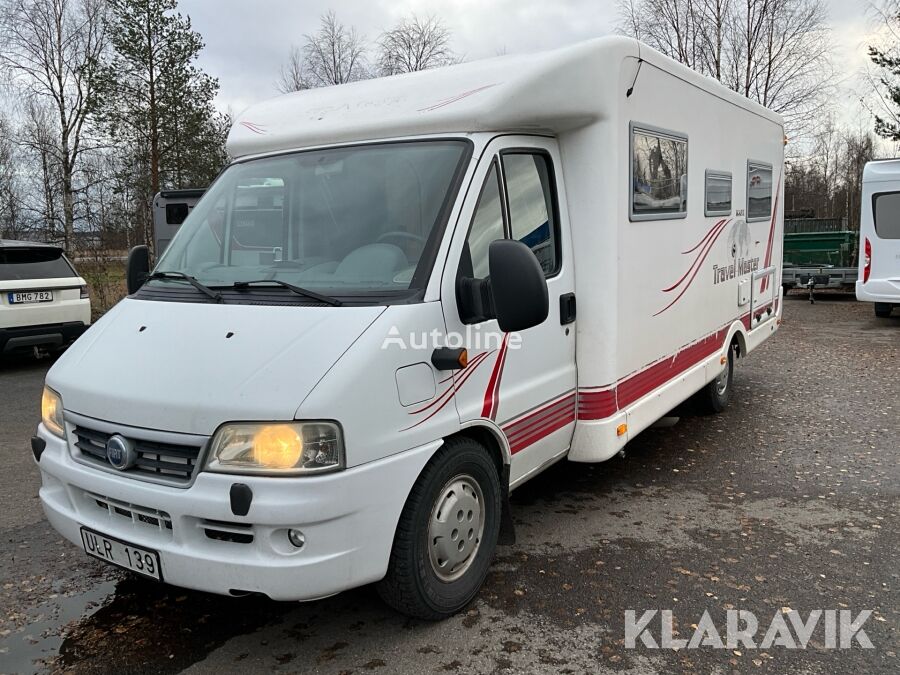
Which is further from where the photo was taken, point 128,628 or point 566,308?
point 566,308

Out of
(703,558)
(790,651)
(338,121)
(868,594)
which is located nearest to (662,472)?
(703,558)

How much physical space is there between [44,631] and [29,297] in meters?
7.36

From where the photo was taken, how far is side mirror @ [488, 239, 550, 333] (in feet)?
10.4

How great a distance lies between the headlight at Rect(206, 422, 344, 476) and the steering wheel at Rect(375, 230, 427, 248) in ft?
3.34

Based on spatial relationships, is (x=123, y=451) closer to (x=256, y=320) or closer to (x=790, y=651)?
(x=256, y=320)

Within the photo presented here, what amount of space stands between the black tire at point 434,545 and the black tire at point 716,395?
4.15 meters

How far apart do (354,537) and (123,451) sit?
3.35 ft

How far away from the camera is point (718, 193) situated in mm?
6203

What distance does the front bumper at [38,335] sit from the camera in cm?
941

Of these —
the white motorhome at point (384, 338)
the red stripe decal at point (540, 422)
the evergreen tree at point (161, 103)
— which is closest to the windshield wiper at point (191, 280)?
the white motorhome at point (384, 338)

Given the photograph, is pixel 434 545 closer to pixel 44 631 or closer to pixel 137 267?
pixel 44 631

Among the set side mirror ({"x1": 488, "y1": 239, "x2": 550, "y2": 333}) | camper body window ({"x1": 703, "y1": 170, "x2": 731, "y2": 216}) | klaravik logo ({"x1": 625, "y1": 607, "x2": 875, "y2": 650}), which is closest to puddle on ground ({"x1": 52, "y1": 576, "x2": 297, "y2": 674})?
klaravik logo ({"x1": 625, "y1": 607, "x2": 875, "y2": 650})

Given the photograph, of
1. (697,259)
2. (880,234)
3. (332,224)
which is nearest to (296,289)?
(332,224)

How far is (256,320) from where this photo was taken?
3.18m
